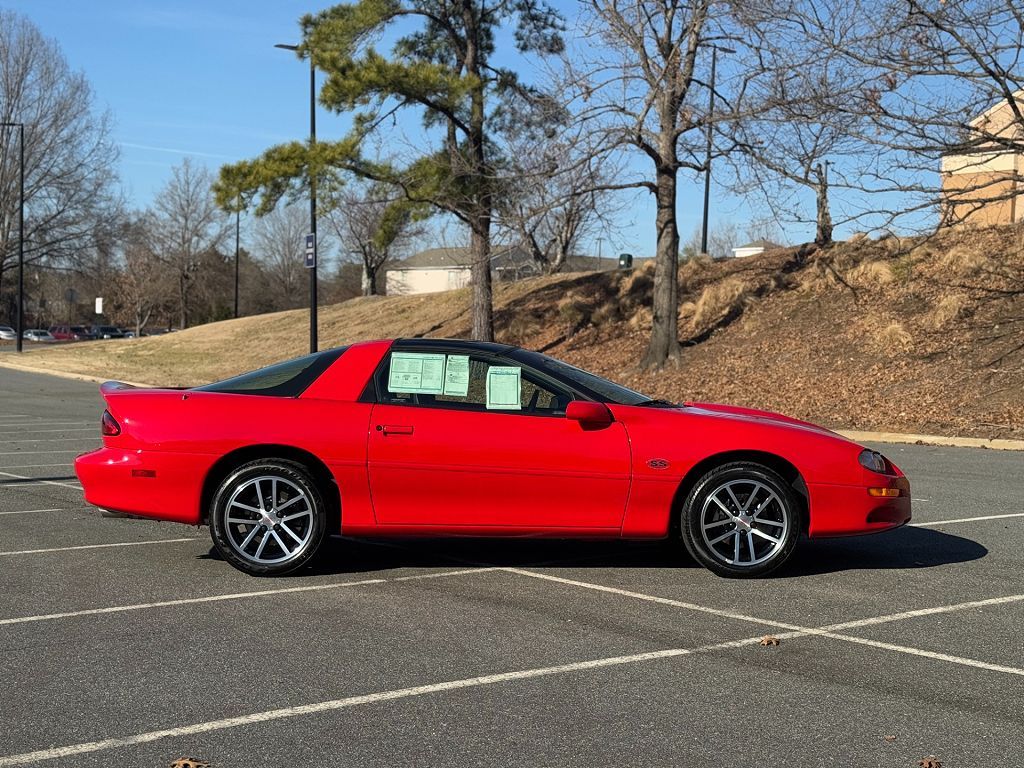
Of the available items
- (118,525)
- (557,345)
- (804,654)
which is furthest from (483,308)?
(804,654)

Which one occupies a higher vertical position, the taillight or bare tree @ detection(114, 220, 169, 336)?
bare tree @ detection(114, 220, 169, 336)

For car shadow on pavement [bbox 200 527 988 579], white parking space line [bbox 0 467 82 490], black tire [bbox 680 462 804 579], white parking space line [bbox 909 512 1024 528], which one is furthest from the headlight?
white parking space line [bbox 0 467 82 490]

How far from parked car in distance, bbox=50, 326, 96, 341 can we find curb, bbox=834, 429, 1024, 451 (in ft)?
216

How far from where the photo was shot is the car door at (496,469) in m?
6.48

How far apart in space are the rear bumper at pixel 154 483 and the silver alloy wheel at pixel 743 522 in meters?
3.05

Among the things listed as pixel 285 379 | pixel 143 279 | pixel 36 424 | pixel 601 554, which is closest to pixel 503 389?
pixel 285 379

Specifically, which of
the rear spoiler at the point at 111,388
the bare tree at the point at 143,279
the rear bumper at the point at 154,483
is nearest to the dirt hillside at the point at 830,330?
the rear spoiler at the point at 111,388

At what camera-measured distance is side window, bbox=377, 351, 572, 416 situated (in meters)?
6.67

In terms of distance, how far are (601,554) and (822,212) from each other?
A: 19.2 meters

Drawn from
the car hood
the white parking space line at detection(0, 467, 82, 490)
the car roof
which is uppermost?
the car roof

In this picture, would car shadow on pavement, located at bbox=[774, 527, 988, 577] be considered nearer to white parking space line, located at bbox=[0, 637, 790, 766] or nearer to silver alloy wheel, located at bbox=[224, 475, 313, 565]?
white parking space line, located at bbox=[0, 637, 790, 766]

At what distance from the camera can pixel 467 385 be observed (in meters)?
6.71

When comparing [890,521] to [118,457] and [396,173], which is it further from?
[396,173]

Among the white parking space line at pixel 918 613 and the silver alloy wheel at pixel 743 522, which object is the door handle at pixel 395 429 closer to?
the silver alloy wheel at pixel 743 522
